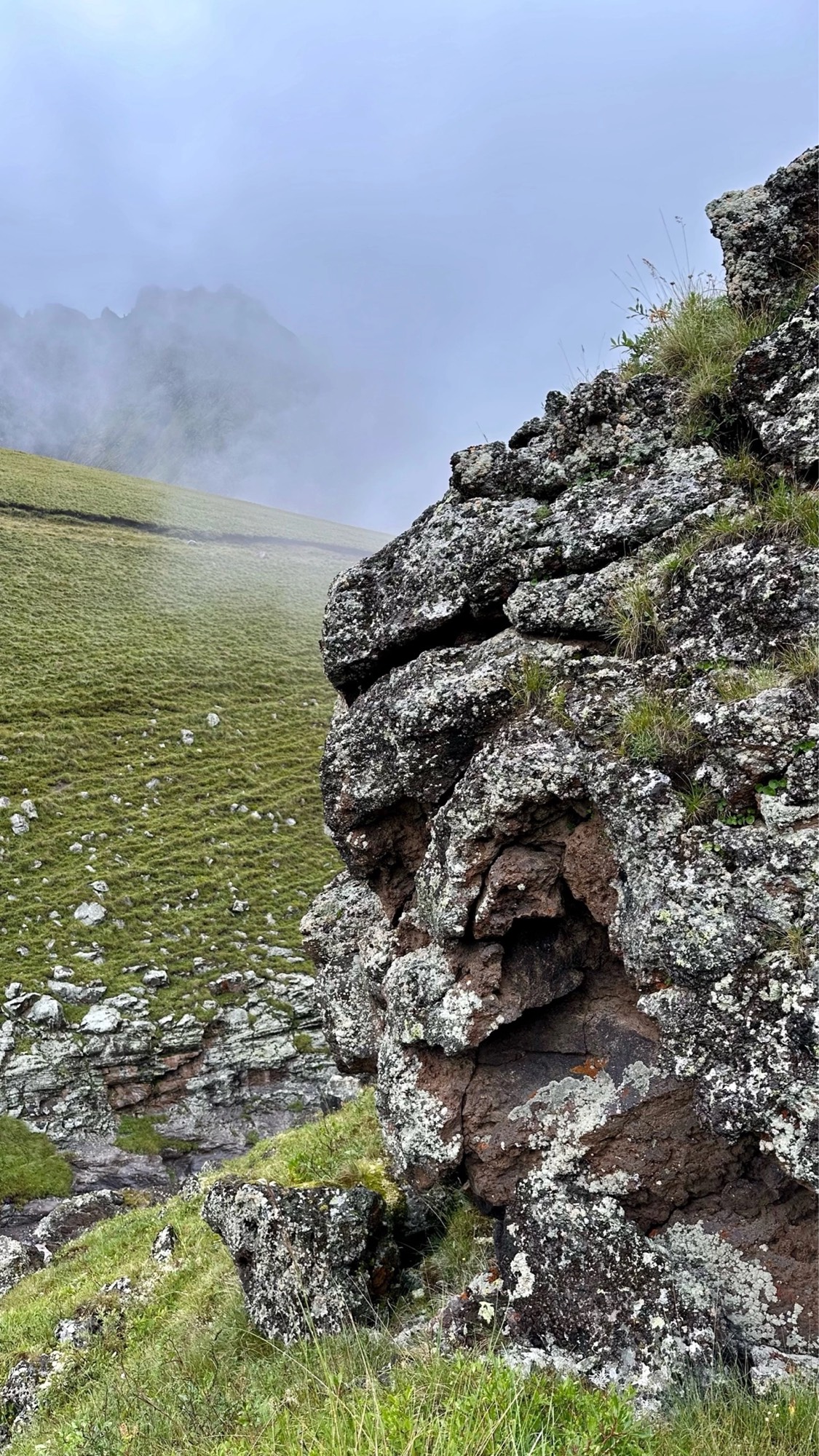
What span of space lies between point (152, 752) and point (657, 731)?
127ft

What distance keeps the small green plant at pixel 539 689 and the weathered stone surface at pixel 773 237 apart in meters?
4.82

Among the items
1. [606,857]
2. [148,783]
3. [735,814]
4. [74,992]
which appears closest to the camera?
[735,814]

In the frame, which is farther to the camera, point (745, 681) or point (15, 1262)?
point (15, 1262)

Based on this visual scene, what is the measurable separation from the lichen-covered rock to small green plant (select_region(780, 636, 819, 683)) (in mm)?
6549

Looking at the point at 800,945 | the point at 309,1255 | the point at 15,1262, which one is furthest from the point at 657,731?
the point at 15,1262

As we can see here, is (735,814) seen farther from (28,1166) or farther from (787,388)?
(28,1166)

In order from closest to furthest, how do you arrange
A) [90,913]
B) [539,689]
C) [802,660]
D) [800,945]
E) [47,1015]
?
[800,945] → [802,660] → [539,689] → [47,1015] → [90,913]

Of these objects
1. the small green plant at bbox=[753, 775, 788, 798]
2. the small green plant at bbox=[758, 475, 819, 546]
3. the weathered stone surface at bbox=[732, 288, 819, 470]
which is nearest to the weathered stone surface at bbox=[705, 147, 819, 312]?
the weathered stone surface at bbox=[732, 288, 819, 470]

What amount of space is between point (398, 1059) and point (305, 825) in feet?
104

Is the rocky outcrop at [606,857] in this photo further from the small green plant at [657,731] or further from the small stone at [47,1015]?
the small stone at [47,1015]

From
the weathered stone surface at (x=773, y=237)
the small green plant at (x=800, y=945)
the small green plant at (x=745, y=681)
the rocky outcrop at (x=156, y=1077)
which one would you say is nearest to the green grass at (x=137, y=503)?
the rocky outcrop at (x=156, y=1077)

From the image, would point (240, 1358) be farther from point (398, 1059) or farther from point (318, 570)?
point (318, 570)

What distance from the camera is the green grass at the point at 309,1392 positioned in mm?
4355

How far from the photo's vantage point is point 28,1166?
74.3ft
